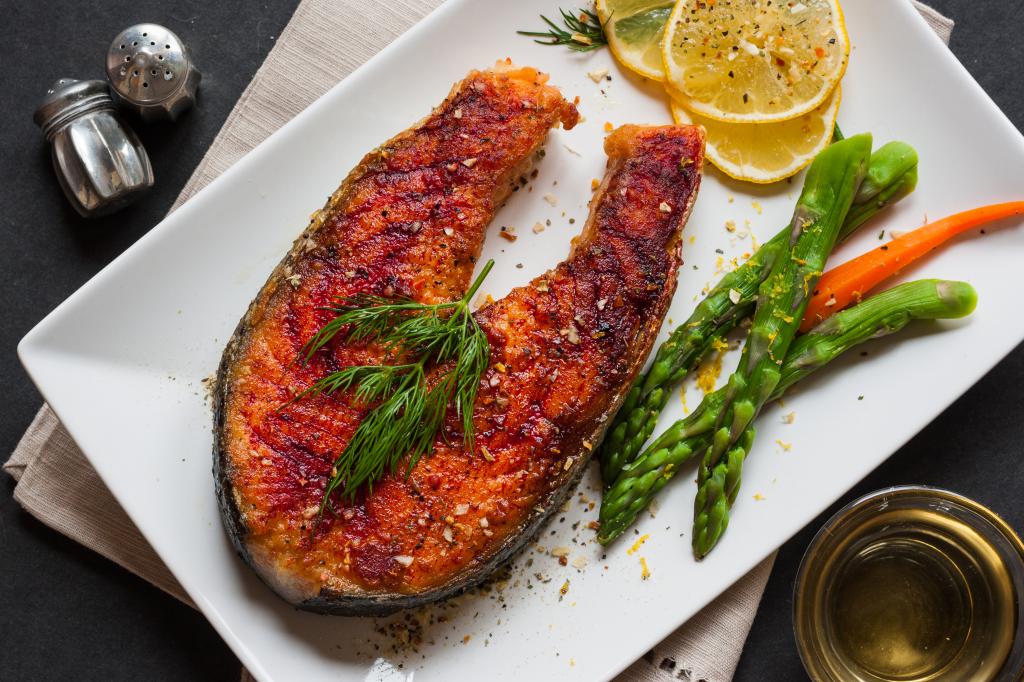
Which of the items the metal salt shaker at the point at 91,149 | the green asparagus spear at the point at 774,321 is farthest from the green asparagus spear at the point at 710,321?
the metal salt shaker at the point at 91,149

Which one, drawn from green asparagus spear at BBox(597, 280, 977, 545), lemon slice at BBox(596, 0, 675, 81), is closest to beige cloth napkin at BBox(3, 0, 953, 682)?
green asparagus spear at BBox(597, 280, 977, 545)

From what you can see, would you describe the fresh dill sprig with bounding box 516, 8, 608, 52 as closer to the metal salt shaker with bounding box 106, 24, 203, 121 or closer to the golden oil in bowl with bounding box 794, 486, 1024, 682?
the metal salt shaker with bounding box 106, 24, 203, 121

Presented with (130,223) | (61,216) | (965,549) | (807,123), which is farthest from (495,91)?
(965,549)

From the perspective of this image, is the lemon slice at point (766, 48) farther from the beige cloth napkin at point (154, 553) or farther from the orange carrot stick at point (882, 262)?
the beige cloth napkin at point (154, 553)

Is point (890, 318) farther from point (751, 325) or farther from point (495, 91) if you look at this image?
point (495, 91)

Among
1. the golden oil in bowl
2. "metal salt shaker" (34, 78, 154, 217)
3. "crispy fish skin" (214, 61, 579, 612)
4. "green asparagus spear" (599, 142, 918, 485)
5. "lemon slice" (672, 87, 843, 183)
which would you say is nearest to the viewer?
"crispy fish skin" (214, 61, 579, 612)

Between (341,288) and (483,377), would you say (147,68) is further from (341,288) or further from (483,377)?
(483,377)
